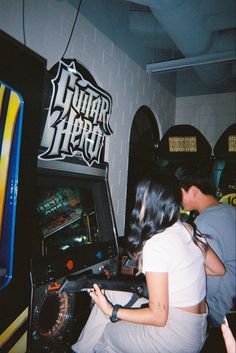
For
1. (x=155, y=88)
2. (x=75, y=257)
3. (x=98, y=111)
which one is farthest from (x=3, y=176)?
(x=155, y=88)

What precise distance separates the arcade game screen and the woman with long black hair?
36cm

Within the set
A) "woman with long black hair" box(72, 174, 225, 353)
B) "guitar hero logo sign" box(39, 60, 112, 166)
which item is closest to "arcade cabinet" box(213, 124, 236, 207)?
"guitar hero logo sign" box(39, 60, 112, 166)

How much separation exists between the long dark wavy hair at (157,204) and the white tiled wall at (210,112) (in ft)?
12.2

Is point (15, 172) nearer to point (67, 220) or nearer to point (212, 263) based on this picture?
point (67, 220)

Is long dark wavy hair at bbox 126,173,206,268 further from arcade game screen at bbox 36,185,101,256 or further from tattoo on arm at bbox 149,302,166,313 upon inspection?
arcade game screen at bbox 36,185,101,256

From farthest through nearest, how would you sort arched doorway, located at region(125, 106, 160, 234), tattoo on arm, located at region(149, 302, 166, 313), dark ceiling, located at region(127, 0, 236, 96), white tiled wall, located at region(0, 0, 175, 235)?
arched doorway, located at region(125, 106, 160, 234) < dark ceiling, located at region(127, 0, 236, 96) < white tiled wall, located at region(0, 0, 175, 235) < tattoo on arm, located at region(149, 302, 166, 313)

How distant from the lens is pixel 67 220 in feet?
5.98

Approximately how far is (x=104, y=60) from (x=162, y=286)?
250 centimetres

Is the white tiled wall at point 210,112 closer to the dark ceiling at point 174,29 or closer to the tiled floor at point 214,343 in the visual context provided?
the dark ceiling at point 174,29

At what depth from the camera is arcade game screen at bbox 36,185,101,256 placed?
1.64 meters

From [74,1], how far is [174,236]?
2.20 meters

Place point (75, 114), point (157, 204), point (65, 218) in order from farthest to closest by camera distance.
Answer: point (75, 114) < point (65, 218) < point (157, 204)

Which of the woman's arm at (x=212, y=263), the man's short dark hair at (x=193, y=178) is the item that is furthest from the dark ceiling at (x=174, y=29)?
the woman's arm at (x=212, y=263)

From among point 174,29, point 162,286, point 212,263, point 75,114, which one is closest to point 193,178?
Answer: point 212,263
